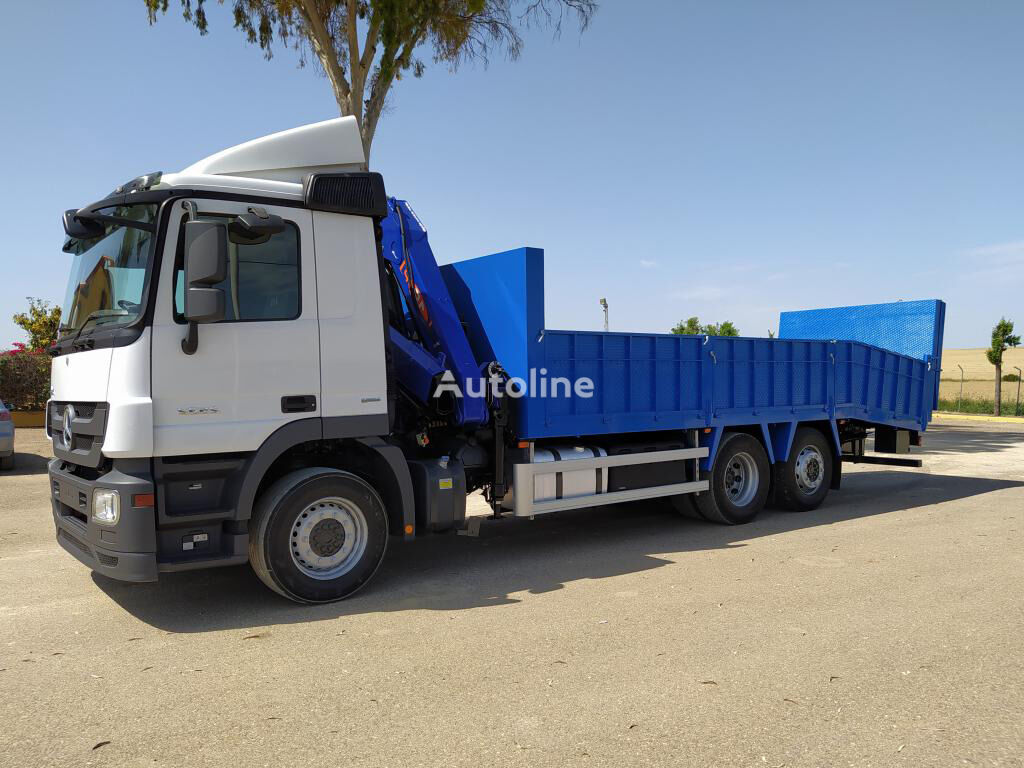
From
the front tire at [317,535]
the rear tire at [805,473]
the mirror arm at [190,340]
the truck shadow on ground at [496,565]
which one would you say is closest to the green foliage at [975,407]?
the truck shadow on ground at [496,565]

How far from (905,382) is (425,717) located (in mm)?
9694

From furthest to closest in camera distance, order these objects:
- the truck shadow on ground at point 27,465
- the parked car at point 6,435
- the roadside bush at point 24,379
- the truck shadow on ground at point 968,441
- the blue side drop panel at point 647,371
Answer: the roadside bush at point 24,379, the truck shadow on ground at point 968,441, the truck shadow on ground at point 27,465, the parked car at point 6,435, the blue side drop panel at point 647,371

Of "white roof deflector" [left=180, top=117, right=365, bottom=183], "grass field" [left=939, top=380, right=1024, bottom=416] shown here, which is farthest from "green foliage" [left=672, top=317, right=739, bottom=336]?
"white roof deflector" [left=180, top=117, right=365, bottom=183]

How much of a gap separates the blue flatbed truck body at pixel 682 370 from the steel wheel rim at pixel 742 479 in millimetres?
402

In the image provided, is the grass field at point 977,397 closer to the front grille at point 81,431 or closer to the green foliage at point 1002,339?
the green foliage at point 1002,339

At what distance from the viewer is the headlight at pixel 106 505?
4.92 meters

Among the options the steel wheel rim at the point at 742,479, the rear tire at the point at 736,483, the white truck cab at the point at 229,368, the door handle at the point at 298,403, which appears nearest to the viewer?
the white truck cab at the point at 229,368

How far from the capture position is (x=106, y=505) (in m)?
4.98

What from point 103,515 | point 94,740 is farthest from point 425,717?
point 103,515

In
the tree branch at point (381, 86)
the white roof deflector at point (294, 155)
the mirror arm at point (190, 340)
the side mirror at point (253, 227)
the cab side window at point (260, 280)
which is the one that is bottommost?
the mirror arm at point (190, 340)

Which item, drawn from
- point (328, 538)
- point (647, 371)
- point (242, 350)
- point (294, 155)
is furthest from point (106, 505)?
point (647, 371)

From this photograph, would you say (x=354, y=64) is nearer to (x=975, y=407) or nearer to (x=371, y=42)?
(x=371, y=42)

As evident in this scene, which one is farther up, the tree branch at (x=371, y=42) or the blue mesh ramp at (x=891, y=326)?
the tree branch at (x=371, y=42)

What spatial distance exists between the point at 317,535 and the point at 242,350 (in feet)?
4.67
